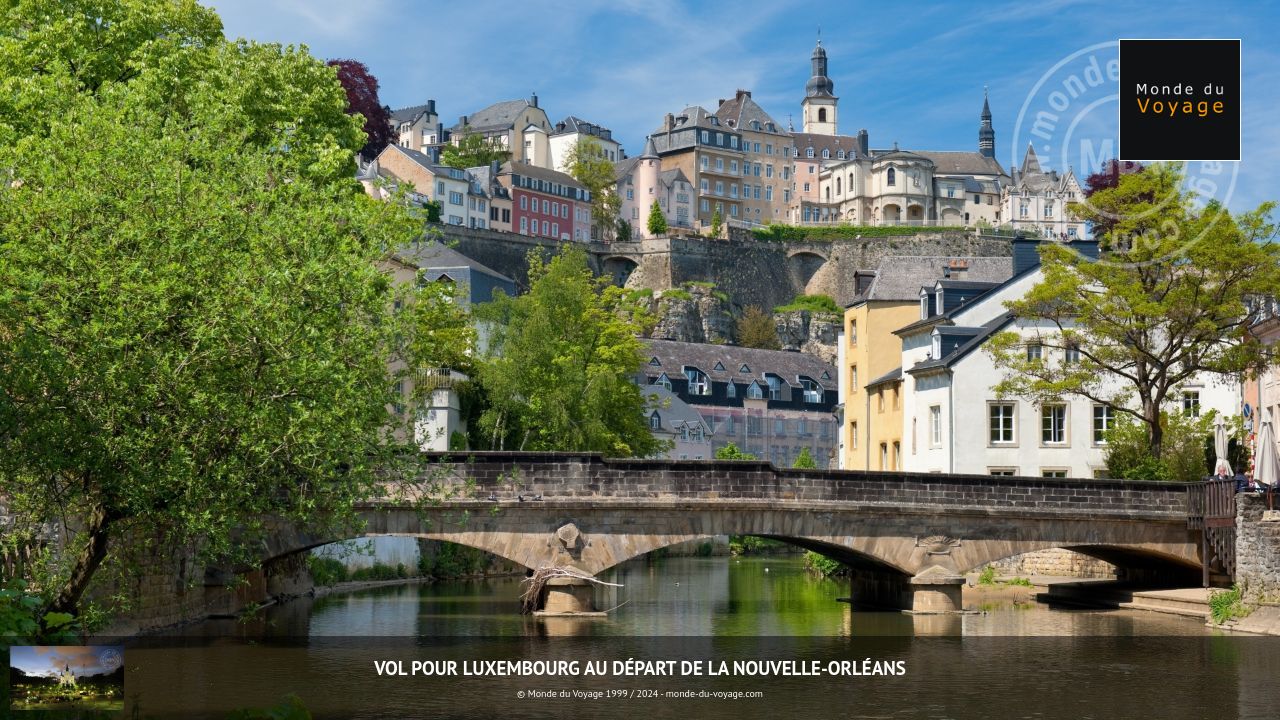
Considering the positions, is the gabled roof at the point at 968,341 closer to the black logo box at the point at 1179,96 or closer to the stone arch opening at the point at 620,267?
the black logo box at the point at 1179,96

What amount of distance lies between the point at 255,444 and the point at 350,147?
21.1 meters

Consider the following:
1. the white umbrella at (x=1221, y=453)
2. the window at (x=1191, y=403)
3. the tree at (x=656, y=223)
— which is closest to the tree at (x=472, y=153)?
the tree at (x=656, y=223)

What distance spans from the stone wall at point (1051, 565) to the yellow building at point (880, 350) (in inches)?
336

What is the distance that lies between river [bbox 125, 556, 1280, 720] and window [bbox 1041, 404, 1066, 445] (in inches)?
393

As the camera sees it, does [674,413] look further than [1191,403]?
Yes

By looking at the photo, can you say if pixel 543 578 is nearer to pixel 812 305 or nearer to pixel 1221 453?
pixel 1221 453

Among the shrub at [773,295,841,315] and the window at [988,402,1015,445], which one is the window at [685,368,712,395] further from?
the window at [988,402,1015,445]

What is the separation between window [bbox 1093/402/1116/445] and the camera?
156 ft

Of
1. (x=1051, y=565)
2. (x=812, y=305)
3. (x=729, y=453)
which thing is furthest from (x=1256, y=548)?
(x=812, y=305)

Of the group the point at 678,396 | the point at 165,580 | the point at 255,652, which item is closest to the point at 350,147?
the point at 165,580

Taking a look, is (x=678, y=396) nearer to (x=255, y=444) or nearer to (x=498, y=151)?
(x=498, y=151)

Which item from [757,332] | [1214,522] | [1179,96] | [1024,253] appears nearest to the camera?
[1179,96]

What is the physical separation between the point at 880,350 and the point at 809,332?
210 feet

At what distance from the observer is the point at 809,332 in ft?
396
